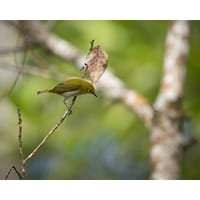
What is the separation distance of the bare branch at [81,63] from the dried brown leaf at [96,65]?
0.80ft

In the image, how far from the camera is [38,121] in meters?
3.72

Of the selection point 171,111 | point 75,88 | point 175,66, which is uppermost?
point 175,66

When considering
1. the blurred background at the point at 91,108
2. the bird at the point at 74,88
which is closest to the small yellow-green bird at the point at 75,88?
the bird at the point at 74,88

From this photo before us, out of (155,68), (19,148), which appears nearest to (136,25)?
(155,68)

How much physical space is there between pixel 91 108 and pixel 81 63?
13 centimetres

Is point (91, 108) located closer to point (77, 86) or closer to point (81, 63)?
point (81, 63)

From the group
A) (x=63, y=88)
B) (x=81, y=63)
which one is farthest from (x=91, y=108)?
(x=63, y=88)

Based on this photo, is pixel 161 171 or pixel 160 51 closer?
pixel 161 171

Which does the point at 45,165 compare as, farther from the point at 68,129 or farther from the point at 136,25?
the point at 136,25

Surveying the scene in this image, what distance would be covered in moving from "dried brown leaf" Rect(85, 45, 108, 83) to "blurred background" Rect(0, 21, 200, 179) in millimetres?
→ 230

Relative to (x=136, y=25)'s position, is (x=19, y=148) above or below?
below

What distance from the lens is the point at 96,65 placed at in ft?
10.9
